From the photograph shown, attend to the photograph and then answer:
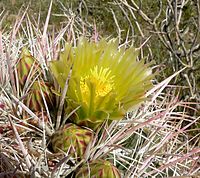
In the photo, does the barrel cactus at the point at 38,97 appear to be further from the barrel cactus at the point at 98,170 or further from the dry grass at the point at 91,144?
the barrel cactus at the point at 98,170

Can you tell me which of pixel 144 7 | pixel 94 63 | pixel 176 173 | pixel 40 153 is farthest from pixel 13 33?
pixel 144 7

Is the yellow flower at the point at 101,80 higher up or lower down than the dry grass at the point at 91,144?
higher up

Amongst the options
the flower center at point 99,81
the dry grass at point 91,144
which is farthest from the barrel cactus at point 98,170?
the flower center at point 99,81

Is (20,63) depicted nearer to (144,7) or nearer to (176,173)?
(176,173)

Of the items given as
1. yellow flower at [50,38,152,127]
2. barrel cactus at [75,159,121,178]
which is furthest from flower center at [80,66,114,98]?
barrel cactus at [75,159,121,178]

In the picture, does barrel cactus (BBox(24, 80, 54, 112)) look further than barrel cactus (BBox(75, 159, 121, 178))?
Yes

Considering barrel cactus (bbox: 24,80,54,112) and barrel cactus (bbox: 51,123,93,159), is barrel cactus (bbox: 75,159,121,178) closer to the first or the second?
barrel cactus (bbox: 51,123,93,159)

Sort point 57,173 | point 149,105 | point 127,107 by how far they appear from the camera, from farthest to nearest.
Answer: point 149,105
point 127,107
point 57,173
